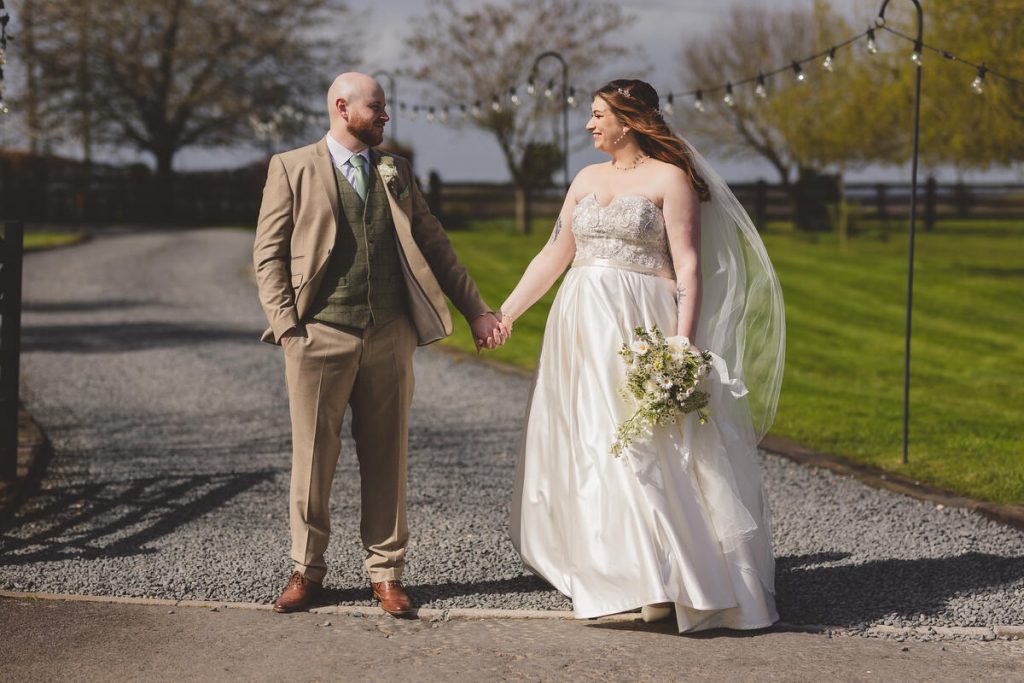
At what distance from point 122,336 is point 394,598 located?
1034cm

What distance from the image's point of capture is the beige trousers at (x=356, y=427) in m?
4.87

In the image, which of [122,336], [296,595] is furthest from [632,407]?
[122,336]

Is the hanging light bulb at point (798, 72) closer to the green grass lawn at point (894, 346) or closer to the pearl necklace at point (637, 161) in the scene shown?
the green grass lawn at point (894, 346)

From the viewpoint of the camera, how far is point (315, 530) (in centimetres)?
504

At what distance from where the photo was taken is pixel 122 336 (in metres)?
14.5

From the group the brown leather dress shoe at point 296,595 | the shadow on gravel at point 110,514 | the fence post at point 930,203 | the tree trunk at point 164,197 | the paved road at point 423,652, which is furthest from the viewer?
the tree trunk at point 164,197

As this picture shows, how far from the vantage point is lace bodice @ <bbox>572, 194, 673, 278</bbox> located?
5.01 metres

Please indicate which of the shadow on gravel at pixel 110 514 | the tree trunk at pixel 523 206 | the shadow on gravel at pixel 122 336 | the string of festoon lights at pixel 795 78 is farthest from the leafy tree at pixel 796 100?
the shadow on gravel at pixel 110 514

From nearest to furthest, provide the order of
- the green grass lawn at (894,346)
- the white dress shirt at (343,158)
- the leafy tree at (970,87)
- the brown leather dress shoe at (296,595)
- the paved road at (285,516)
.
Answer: the white dress shirt at (343,158) < the brown leather dress shoe at (296,595) < the paved road at (285,516) < the green grass lawn at (894,346) < the leafy tree at (970,87)

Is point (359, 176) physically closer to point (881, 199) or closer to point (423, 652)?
point (423, 652)

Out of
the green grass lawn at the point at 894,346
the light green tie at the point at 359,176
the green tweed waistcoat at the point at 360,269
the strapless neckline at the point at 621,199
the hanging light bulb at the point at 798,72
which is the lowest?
the green grass lawn at the point at 894,346

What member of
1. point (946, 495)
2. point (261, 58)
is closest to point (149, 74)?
point (261, 58)

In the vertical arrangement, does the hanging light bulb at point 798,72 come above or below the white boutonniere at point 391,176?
above

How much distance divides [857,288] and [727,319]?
49.8 ft
